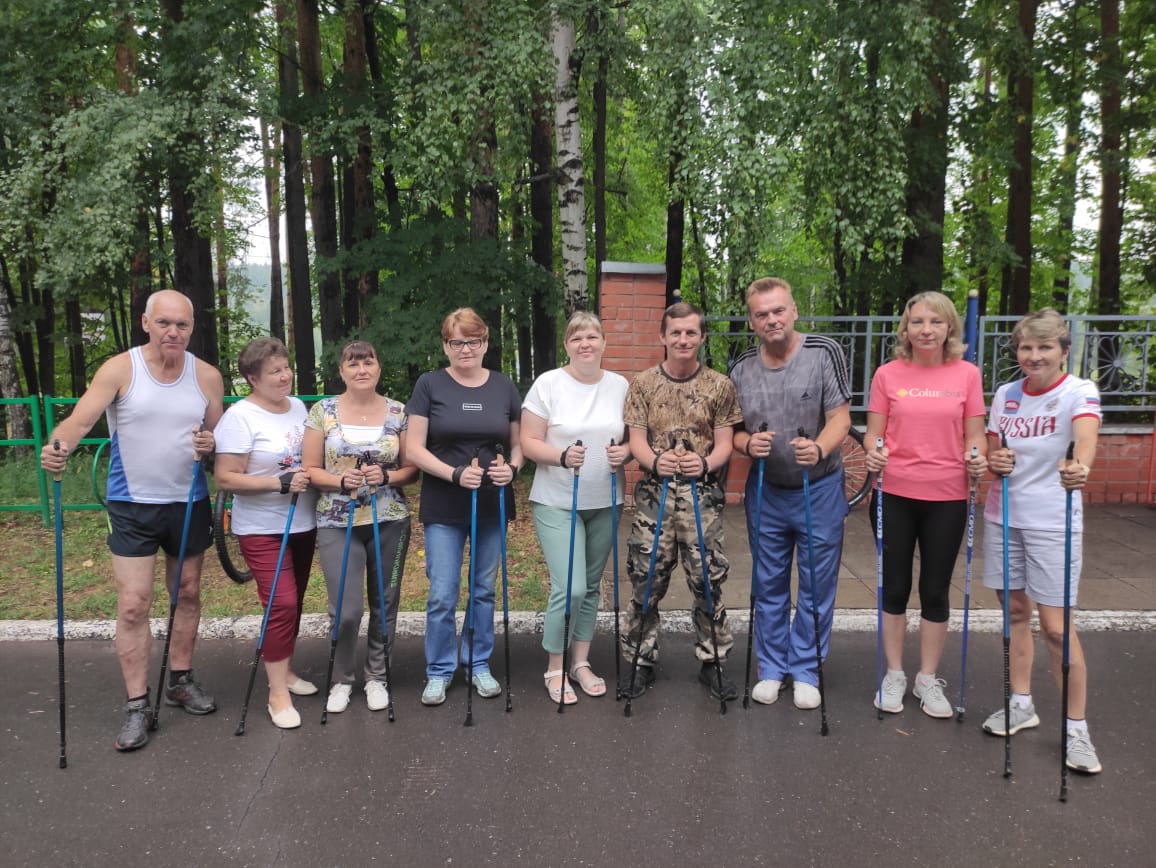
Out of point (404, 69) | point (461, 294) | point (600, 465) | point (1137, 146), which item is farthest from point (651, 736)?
point (1137, 146)

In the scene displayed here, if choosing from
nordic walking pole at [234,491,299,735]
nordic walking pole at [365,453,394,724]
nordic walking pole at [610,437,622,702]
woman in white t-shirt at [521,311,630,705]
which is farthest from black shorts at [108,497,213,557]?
nordic walking pole at [610,437,622,702]

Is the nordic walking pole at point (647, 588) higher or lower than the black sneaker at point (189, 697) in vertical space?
higher

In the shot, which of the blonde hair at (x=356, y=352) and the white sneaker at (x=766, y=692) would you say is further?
the white sneaker at (x=766, y=692)

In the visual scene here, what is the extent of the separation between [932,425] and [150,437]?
10.7 ft

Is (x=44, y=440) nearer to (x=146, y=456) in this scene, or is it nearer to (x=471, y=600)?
(x=146, y=456)

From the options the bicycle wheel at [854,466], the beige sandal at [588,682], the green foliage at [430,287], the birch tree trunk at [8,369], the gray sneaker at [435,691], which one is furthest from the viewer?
the birch tree trunk at [8,369]

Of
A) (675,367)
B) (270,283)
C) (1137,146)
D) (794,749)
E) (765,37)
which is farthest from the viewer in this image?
(270,283)

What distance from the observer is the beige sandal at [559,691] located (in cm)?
389

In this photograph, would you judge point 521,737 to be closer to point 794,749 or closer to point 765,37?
point 794,749

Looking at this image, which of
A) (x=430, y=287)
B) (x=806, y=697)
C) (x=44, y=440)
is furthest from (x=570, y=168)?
(x=806, y=697)

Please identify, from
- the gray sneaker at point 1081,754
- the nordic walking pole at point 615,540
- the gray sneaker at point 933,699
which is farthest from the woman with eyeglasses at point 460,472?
the gray sneaker at point 1081,754

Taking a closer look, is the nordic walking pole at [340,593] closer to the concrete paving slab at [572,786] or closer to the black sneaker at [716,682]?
the concrete paving slab at [572,786]

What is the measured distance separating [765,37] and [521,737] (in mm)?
6016

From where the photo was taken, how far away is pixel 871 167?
7.51 m
